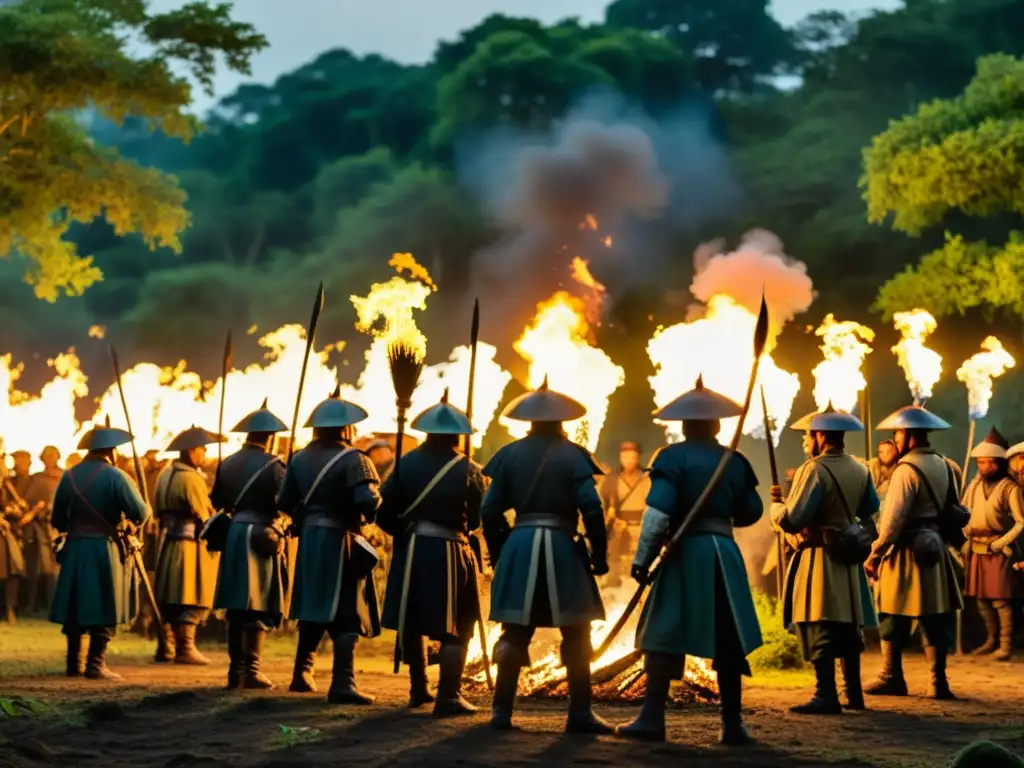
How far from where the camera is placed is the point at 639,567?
27.0 feet

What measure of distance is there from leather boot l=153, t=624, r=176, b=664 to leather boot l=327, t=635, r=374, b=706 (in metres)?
→ 3.97

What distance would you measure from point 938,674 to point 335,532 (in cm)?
449

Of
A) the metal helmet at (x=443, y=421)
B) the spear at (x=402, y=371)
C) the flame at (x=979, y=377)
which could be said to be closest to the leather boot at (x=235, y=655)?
the spear at (x=402, y=371)

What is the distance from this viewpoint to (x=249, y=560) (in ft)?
35.6

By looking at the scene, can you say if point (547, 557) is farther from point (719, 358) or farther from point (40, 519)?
point (40, 519)

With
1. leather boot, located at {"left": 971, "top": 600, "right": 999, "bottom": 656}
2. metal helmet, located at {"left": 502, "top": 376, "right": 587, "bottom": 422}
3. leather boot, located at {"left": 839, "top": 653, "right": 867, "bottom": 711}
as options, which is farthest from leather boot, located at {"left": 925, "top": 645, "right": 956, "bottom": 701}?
leather boot, located at {"left": 971, "top": 600, "right": 999, "bottom": 656}

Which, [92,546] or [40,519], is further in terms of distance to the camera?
[40,519]

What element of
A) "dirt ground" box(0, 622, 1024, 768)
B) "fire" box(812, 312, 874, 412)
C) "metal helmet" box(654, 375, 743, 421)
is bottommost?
"dirt ground" box(0, 622, 1024, 768)

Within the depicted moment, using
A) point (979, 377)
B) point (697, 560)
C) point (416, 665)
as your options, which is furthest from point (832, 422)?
point (979, 377)

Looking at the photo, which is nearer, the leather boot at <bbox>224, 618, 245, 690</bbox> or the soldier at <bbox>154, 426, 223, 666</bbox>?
the leather boot at <bbox>224, 618, 245, 690</bbox>

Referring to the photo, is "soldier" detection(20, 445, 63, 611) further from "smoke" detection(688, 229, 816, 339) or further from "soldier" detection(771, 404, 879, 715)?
"soldier" detection(771, 404, 879, 715)

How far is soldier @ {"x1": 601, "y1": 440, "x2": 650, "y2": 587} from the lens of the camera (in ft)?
56.0

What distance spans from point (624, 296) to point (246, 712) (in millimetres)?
17700

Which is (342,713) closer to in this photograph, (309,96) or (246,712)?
(246,712)
